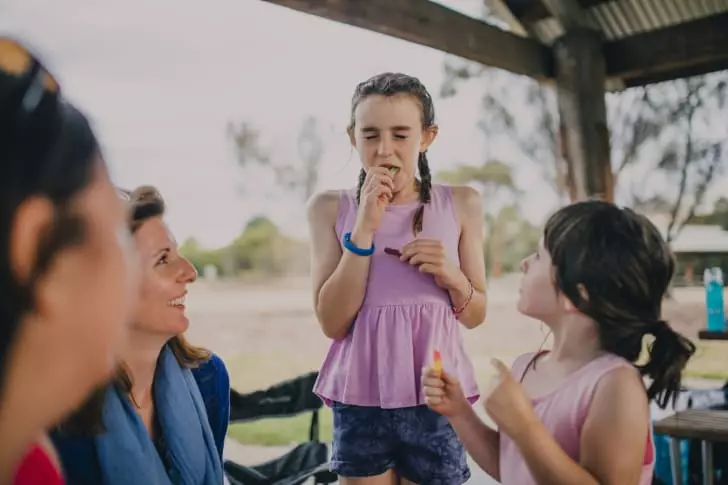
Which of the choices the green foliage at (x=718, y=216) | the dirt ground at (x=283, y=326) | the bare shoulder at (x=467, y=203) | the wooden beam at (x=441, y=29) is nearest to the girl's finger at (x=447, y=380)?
the bare shoulder at (x=467, y=203)

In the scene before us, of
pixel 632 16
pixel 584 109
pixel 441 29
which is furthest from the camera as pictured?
pixel 632 16

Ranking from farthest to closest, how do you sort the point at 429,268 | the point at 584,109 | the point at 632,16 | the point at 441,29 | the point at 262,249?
the point at 632,16 < the point at 584,109 < the point at 262,249 < the point at 441,29 < the point at 429,268

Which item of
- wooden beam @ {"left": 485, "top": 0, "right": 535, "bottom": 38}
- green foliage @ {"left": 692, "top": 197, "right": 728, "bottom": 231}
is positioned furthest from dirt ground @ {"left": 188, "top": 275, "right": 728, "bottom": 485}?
wooden beam @ {"left": 485, "top": 0, "right": 535, "bottom": 38}

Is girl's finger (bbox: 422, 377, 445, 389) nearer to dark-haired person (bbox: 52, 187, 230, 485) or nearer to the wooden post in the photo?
dark-haired person (bbox: 52, 187, 230, 485)

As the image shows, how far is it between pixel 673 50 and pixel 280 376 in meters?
2.10

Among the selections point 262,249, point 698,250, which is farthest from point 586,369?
point 698,250

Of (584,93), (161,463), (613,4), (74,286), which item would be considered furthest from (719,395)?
(74,286)

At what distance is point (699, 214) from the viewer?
322 centimetres

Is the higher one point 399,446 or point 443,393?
point 443,393

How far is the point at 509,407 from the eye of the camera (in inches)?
33.8

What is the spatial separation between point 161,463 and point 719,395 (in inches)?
104

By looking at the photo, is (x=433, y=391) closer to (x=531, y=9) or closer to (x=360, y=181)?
(x=360, y=181)

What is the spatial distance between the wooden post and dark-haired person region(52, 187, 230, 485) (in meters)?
2.12

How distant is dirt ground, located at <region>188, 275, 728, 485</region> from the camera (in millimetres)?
2676
